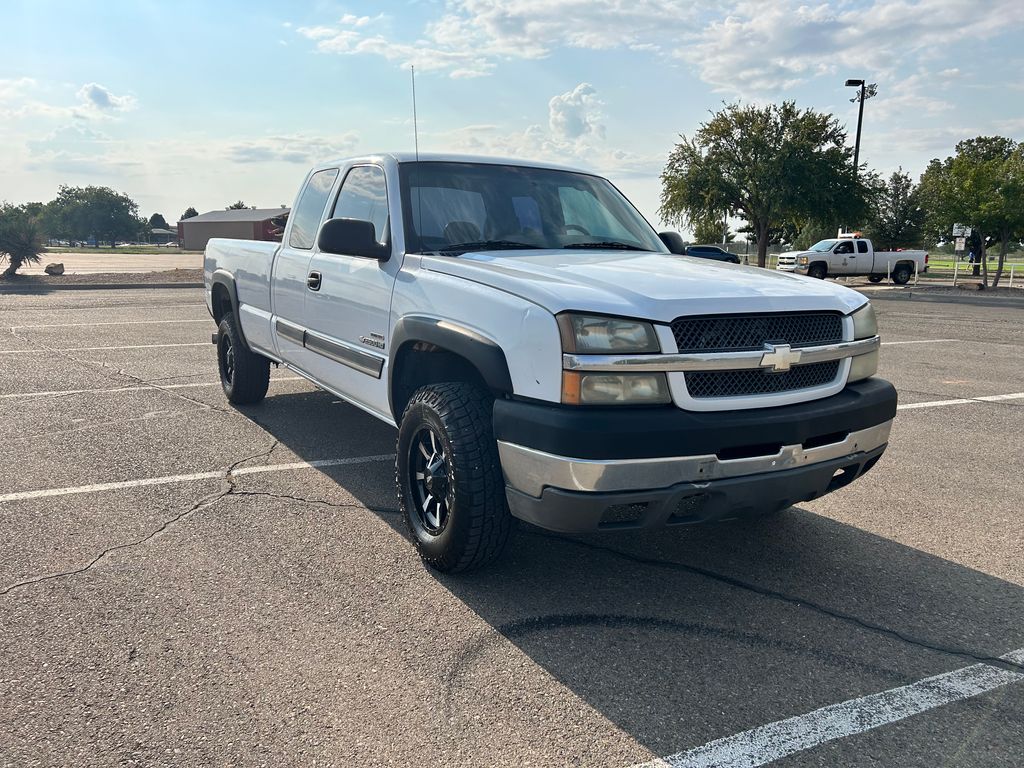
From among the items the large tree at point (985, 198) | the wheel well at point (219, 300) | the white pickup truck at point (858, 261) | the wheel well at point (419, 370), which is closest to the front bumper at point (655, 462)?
the wheel well at point (419, 370)

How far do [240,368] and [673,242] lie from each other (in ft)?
12.4

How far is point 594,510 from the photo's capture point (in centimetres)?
302

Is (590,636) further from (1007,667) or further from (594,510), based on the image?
(1007,667)

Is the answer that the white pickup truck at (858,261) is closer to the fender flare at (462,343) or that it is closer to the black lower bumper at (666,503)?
the fender flare at (462,343)

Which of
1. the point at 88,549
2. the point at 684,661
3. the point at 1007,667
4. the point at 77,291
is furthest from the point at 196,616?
the point at 77,291

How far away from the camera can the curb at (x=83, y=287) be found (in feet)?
68.1

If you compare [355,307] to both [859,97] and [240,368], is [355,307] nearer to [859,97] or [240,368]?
[240,368]

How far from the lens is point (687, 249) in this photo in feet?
17.6

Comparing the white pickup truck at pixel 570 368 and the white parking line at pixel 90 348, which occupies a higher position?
the white pickup truck at pixel 570 368

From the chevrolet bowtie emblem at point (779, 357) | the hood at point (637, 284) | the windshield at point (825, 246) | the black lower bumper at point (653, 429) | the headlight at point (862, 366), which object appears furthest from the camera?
the windshield at point (825, 246)

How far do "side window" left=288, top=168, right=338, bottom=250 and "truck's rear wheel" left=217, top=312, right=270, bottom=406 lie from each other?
1.34m

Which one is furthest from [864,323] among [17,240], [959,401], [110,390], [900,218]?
[900,218]

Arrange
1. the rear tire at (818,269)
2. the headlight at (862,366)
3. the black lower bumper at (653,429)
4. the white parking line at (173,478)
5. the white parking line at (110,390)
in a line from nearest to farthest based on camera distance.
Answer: the black lower bumper at (653,429) → the headlight at (862,366) → the white parking line at (173,478) → the white parking line at (110,390) → the rear tire at (818,269)

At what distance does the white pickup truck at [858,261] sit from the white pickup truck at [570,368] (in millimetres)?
31375
